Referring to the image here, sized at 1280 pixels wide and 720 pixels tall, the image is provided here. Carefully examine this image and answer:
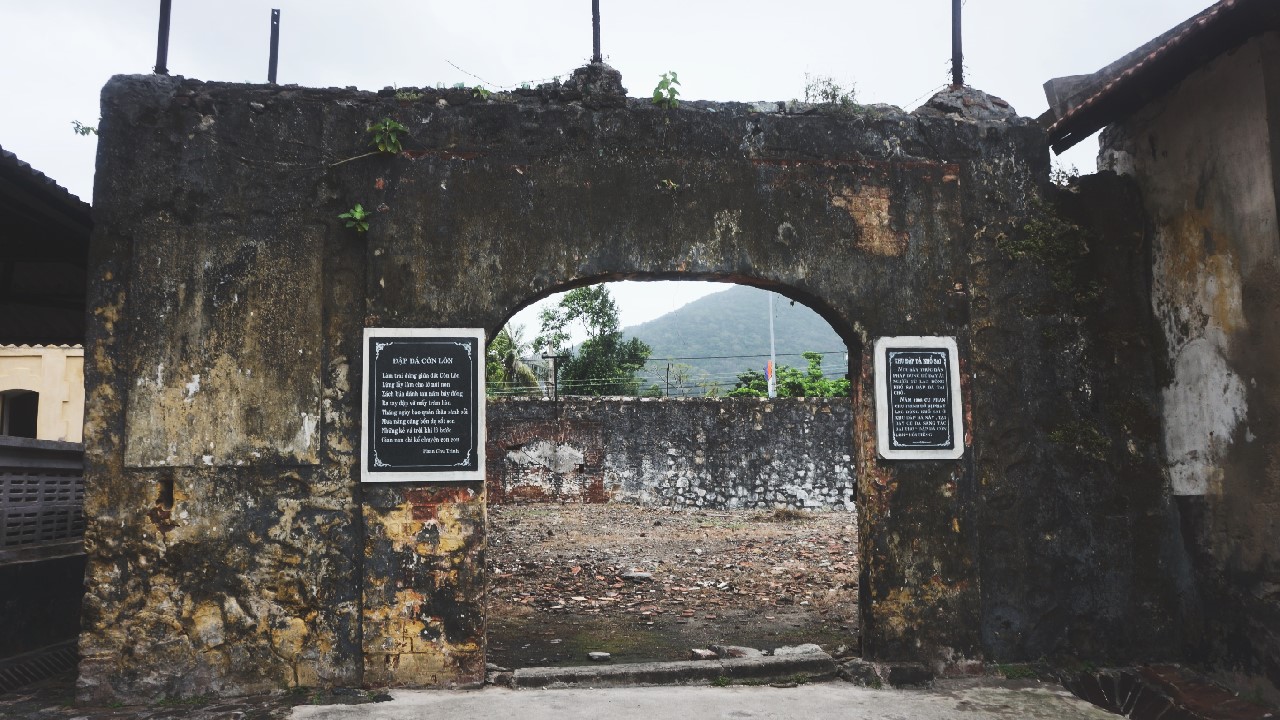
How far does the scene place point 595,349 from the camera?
1145 inches

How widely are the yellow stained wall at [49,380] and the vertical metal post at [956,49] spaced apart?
16.1 metres

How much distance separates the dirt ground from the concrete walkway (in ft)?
2.40

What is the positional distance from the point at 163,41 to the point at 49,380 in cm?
1346

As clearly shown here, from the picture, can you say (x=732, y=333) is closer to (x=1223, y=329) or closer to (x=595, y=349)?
(x=595, y=349)

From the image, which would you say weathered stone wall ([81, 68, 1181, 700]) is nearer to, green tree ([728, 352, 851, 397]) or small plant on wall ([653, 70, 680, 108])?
small plant on wall ([653, 70, 680, 108])

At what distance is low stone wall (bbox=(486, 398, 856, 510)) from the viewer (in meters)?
17.6

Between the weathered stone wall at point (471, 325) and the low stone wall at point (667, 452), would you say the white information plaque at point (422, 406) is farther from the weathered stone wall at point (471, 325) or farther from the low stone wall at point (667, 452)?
the low stone wall at point (667, 452)

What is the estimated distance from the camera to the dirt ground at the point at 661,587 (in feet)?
20.7

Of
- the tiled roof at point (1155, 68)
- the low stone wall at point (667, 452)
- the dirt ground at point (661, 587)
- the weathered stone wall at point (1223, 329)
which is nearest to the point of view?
the tiled roof at point (1155, 68)

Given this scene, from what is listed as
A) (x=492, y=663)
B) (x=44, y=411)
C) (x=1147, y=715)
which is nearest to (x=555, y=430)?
(x=44, y=411)

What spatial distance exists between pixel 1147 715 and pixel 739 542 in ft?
25.0

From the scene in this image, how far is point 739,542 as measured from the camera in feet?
41.0

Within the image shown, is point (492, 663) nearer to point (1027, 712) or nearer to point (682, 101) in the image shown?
point (1027, 712)

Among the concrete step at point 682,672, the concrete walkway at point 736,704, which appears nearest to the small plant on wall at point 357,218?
the concrete walkway at point 736,704
